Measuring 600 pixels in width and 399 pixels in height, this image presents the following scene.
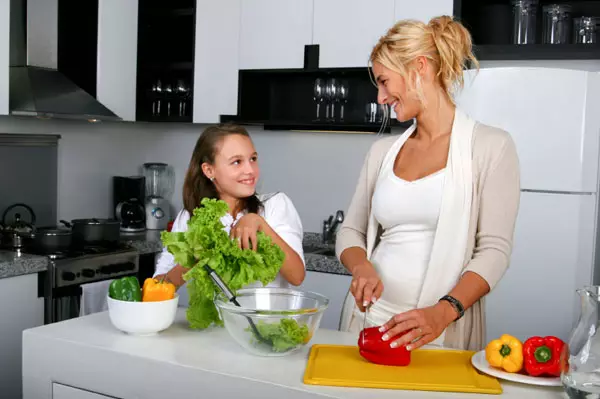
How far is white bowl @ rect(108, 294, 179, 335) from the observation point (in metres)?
1.84

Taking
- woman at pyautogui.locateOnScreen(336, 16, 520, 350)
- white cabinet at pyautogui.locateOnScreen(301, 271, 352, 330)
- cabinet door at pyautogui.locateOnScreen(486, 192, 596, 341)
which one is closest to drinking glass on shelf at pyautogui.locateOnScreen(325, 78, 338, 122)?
white cabinet at pyautogui.locateOnScreen(301, 271, 352, 330)

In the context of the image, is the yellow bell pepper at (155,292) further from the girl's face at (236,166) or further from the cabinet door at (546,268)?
the cabinet door at (546,268)

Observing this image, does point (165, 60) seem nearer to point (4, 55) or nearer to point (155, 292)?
point (4, 55)

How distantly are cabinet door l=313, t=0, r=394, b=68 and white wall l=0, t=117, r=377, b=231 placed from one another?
49 centimetres

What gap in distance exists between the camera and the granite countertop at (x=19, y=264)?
3125 millimetres

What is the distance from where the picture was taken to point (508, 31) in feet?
12.3

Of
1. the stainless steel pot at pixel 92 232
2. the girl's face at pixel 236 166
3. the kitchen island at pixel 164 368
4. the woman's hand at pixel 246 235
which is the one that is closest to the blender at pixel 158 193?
the stainless steel pot at pixel 92 232

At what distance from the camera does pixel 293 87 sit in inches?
165

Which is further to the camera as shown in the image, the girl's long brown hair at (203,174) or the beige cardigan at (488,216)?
the girl's long brown hair at (203,174)

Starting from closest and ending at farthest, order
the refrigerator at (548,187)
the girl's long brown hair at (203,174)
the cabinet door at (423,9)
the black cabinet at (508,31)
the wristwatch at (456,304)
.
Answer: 1. the wristwatch at (456,304)
2. the girl's long brown hair at (203,174)
3. the refrigerator at (548,187)
4. the black cabinet at (508,31)
5. the cabinet door at (423,9)

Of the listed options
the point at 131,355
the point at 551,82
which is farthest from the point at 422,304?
the point at 551,82

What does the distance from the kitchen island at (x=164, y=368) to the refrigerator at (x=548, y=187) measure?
58.8 inches

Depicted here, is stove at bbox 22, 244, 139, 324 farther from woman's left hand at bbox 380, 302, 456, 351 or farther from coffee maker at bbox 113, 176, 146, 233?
woman's left hand at bbox 380, 302, 456, 351

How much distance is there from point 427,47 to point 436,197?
381mm
